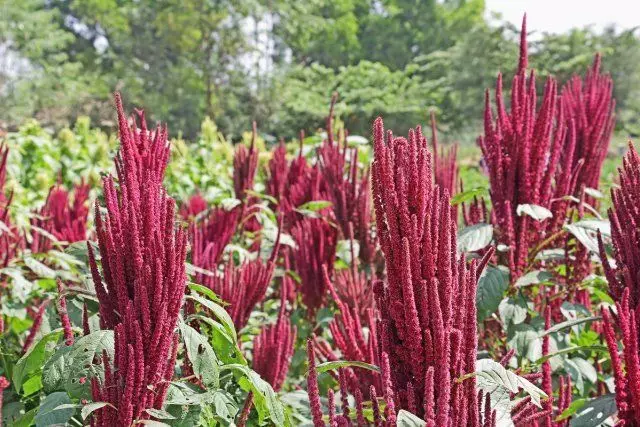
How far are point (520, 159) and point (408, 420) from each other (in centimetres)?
129

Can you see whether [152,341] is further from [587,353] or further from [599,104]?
[599,104]

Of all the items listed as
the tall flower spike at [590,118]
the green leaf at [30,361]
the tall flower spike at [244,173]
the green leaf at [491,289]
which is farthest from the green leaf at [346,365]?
the tall flower spike at [244,173]

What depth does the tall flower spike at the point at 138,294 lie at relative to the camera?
1.52 metres

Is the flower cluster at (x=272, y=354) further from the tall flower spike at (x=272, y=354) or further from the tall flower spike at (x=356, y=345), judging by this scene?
the tall flower spike at (x=356, y=345)

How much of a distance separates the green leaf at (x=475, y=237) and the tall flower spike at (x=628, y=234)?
19.6 inches

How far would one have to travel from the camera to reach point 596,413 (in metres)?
1.93

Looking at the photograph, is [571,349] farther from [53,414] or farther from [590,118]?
[590,118]

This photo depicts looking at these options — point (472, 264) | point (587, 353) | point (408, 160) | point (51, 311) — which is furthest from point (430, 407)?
point (587, 353)

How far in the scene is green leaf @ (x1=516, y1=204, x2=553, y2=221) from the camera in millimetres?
2326

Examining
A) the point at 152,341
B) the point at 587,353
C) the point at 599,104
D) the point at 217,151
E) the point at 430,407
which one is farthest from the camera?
the point at 217,151

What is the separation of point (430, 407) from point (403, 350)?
15 cm

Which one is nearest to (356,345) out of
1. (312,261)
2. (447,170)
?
(312,261)

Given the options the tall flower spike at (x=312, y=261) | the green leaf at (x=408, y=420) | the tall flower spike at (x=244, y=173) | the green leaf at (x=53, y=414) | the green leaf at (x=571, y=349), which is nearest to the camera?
the green leaf at (x=408, y=420)

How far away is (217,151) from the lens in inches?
331
